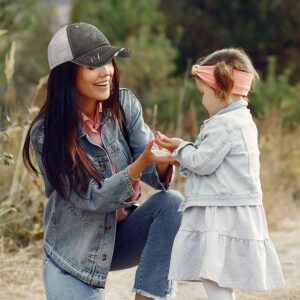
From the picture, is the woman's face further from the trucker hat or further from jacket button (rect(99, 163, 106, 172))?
jacket button (rect(99, 163, 106, 172))

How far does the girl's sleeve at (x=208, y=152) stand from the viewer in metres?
3.41

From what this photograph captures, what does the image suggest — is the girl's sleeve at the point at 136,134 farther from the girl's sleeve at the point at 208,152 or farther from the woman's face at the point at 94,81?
the girl's sleeve at the point at 208,152

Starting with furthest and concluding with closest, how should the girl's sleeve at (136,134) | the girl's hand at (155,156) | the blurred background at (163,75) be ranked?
the blurred background at (163,75) → the girl's sleeve at (136,134) → the girl's hand at (155,156)

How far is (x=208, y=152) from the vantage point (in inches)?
134

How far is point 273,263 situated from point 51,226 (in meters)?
0.92

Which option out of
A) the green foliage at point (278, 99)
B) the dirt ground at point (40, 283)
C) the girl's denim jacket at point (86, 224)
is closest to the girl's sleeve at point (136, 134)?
the girl's denim jacket at point (86, 224)

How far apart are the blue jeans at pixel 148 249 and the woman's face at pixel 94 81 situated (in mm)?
513

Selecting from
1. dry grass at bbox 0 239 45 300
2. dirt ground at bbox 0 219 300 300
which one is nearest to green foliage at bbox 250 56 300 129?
dirt ground at bbox 0 219 300 300

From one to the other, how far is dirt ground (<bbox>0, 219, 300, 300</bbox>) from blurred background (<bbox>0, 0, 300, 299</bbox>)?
0.05 ft

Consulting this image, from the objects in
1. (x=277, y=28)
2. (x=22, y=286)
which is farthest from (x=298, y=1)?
(x=22, y=286)

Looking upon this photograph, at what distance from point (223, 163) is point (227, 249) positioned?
1.03ft

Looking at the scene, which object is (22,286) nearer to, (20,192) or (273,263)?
(20,192)

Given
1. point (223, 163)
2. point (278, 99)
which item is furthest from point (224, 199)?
point (278, 99)

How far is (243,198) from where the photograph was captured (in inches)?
136
